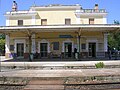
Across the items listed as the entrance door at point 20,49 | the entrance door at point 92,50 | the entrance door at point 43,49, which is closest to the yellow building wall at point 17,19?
the entrance door at point 20,49

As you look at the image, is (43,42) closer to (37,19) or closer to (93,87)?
(37,19)

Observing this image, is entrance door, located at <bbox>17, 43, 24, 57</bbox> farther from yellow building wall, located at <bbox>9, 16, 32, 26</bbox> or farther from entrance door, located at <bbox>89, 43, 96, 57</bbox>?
entrance door, located at <bbox>89, 43, 96, 57</bbox>

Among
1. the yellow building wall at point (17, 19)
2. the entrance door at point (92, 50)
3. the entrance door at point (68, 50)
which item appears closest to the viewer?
the entrance door at point (68, 50)

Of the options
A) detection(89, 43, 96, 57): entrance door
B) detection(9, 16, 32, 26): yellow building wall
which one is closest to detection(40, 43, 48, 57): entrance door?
detection(9, 16, 32, 26): yellow building wall

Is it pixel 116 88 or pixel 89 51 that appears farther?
pixel 89 51

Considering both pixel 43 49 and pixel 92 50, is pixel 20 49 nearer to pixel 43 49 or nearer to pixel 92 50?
pixel 43 49

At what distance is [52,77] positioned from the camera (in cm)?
1300

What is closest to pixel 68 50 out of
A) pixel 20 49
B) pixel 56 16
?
pixel 56 16

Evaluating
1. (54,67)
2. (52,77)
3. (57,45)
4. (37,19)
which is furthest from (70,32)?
(52,77)

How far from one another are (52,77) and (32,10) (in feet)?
72.6

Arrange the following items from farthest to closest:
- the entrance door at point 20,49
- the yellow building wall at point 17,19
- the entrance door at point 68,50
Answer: the yellow building wall at point 17,19
the entrance door at point 20,49
the entrance door at point 68,50

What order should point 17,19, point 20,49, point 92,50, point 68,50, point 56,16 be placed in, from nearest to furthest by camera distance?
point 68,50
point 92,50
point 20,49
point 56,16
point 17,19

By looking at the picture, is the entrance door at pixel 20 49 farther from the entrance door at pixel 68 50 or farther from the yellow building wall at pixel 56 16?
the entrance door at pixel 68 50

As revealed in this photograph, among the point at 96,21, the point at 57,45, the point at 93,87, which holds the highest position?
the point at 96,21
